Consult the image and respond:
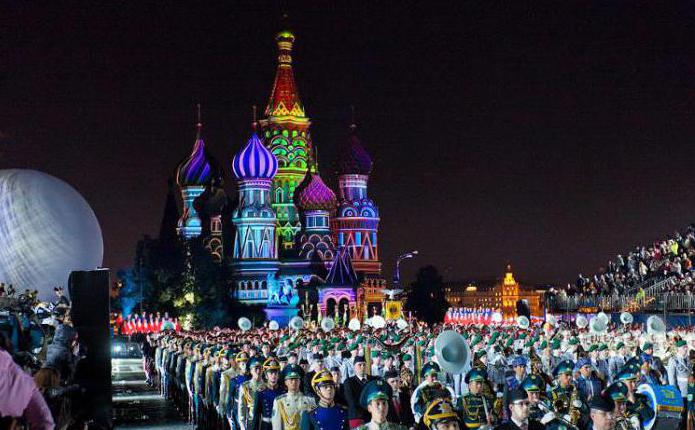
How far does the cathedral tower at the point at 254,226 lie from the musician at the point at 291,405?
294ft

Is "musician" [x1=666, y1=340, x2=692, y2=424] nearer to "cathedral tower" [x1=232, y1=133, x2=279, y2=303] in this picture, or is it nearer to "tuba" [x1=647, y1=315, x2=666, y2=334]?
"tuba" [x1=647, y1=315, x2=666, y2=334]

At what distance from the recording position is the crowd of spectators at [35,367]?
4973 mm

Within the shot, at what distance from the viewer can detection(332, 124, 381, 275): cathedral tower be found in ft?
368

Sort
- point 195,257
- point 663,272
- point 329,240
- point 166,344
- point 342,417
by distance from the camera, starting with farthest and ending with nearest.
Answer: point 329,240
point 195,257
point 663,272
point 166,344
point 342,417

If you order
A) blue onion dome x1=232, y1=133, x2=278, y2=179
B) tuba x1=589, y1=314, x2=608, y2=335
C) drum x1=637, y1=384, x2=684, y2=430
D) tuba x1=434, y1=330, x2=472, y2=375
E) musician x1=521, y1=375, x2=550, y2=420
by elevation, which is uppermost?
blue onion dome x1=232, y1=133, x2=278, y2=179

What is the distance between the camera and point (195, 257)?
84375 mm

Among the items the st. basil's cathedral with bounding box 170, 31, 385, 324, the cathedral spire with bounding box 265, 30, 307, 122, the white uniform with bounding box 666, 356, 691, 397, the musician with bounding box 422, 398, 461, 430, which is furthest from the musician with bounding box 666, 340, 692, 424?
the cathedral spire with bounding box 265, 30, 307, 122

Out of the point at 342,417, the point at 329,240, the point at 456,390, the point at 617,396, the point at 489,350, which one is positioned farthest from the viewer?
the point at 329,240

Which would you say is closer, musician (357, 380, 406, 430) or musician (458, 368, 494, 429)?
musician (357, 380, 406, 430)

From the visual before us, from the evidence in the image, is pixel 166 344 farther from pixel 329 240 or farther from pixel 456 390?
pixel 329 240

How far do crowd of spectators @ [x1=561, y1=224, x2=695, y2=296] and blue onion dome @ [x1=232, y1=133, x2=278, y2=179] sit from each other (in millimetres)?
40501

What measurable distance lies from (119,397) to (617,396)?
22.0 meters

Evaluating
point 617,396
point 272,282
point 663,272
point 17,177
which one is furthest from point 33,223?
point 272,282

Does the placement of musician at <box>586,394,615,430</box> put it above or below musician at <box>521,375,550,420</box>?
below
